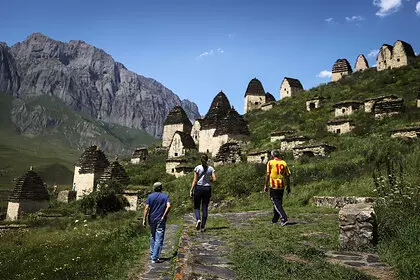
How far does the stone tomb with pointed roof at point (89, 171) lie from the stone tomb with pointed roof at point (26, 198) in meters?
2.93

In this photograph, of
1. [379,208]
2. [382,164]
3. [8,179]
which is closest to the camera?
[379,208]

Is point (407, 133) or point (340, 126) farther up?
point (340, 126)

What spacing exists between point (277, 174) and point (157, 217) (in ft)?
11.4

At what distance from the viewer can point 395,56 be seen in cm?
5119

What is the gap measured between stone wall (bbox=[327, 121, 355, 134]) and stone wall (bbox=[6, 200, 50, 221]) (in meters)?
23.6

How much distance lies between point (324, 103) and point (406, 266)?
132ft

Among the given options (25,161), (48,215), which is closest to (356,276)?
(48,215)

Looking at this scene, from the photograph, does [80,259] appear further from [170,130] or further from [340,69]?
[340,69]

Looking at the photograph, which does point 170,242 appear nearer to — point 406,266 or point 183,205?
point 406,266

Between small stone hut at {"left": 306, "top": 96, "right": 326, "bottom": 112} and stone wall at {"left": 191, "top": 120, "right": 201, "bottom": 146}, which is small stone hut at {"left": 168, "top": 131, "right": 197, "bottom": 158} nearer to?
stone wall at {"left": 191, "top": 120, "right": 201, "bottom": 146}

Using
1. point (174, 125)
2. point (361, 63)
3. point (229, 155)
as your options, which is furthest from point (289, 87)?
point (229, 155)

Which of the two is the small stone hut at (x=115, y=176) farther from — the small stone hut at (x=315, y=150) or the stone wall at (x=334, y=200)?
the stone wall at (x=334, y=200)

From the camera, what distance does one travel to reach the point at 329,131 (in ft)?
95.3

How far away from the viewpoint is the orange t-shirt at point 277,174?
9.74 m
